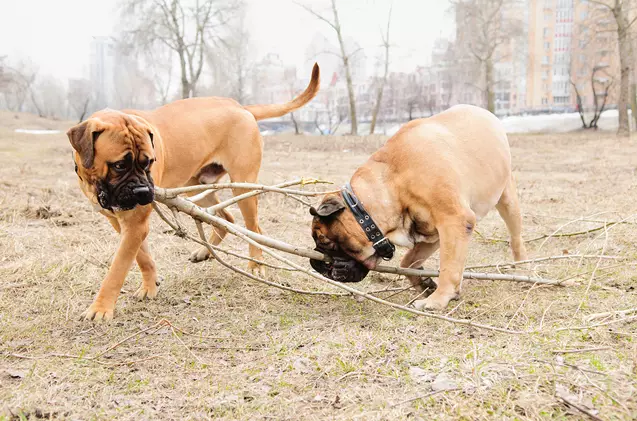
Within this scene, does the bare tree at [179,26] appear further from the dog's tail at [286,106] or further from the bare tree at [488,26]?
the dog's tail at [286,106]

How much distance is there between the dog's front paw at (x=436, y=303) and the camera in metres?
3.37

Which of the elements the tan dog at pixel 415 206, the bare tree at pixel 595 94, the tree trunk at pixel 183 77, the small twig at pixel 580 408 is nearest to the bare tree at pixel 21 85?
the tree trunk at pixel 183 77

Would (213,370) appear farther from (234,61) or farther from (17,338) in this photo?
(234,61)

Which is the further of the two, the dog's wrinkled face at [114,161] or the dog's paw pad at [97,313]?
the dog's paw pad at [97,313]

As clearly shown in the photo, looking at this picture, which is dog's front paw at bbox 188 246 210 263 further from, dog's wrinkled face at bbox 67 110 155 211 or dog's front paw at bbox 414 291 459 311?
dog's front paw at bbox 414 291 459 311

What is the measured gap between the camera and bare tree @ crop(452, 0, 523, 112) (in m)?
31.7

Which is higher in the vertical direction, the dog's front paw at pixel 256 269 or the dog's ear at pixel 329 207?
the dog's ear at pixel 329 207

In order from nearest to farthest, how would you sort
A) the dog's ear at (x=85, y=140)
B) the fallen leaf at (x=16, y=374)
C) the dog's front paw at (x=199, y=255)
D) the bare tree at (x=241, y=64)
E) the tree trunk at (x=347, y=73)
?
the fallen leaf at (x=16, y=374)
the dog's ear at (x=85, y=140)
the dog's front paw at (x=199, y=255)
the tree trunk at (x=347, y=73)
the bare tree at (x=241, y=64)

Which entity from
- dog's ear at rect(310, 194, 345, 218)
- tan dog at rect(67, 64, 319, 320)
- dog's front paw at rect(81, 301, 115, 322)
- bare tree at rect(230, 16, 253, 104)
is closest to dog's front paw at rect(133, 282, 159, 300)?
tan dog at rect(67, 64, 319, 320)

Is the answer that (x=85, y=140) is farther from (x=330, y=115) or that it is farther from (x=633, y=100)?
A: (x=330, y=115)

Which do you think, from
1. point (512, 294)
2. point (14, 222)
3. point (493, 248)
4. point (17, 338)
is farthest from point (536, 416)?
point (14, 222)

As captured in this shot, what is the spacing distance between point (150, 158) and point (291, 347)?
1.42m

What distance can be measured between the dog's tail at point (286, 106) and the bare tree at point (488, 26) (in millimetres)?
28496

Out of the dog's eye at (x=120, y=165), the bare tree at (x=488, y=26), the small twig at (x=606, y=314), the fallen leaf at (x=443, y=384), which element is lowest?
the fallen leaf at (x=443, y=384)
